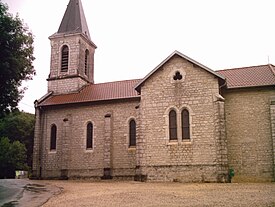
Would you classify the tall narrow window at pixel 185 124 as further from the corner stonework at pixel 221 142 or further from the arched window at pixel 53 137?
the arched window at pixel 53 137

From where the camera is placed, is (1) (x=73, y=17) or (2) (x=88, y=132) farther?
(1) (x=73, y=17)

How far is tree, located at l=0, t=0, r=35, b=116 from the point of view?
16656mm

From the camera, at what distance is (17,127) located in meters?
58.6

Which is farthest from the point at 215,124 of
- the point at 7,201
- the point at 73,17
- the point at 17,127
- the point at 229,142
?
the point at 17,127

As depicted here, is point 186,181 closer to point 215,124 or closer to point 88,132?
point 215,124

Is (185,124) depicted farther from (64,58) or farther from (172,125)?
(64,58)

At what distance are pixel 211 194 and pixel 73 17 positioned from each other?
29244mm

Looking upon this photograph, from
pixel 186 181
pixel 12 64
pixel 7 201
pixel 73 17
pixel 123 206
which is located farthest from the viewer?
pixel 73 17

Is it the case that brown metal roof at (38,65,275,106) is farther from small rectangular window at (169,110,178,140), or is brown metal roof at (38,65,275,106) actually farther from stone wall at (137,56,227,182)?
small rectangular window at (169,110,178,140)

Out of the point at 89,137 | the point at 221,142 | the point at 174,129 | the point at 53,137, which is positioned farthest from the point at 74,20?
the point at 221,142

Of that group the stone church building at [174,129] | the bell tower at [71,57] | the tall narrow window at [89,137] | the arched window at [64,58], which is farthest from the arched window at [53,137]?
the arched window at [64,58]

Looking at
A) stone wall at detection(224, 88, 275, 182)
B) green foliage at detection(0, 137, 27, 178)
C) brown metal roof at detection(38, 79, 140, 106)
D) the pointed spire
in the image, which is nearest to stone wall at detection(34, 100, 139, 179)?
brown metal roof at detection(38, 79, 140, 106)

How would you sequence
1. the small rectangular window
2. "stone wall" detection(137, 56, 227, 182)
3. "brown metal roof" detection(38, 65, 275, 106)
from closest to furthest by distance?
"stone wall" detection(137, 56, 227, 182)
the small rectangular window
"brown metal roof" detection(38, 65, 275, 106)

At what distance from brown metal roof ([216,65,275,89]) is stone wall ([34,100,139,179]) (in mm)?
7874
